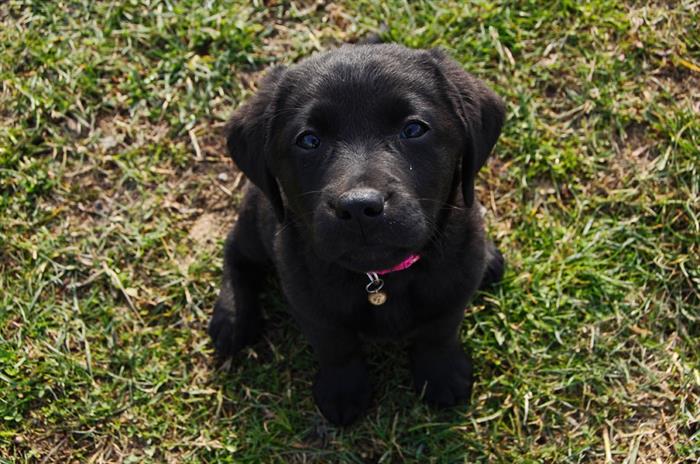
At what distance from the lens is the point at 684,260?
4.02 m

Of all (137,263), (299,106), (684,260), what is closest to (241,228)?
(137,263)

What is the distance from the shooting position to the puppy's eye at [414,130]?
2963 mm

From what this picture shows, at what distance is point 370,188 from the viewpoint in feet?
8.94

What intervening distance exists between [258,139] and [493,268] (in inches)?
56.0

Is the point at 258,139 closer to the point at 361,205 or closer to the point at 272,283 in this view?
the point at 361,205

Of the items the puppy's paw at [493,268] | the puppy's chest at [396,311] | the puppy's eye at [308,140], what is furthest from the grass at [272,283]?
the puppy's eye at [308,140]

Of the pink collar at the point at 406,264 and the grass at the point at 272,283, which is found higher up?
the pink collar at the point at 406,264

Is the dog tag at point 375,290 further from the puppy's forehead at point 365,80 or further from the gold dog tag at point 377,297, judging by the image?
the puppy's forehead at point 365,80

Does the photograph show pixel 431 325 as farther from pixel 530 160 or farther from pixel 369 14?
pixel 369 14

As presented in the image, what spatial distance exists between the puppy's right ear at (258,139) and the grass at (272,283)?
106cm

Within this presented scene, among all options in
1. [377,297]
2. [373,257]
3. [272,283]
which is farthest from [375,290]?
[272,283]

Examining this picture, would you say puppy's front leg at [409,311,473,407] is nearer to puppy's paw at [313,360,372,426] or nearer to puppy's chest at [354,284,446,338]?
puppy's paw at [313,360,372,426]

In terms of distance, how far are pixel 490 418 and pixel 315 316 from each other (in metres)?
1.05

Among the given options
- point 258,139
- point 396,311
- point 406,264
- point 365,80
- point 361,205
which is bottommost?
point 396,311
